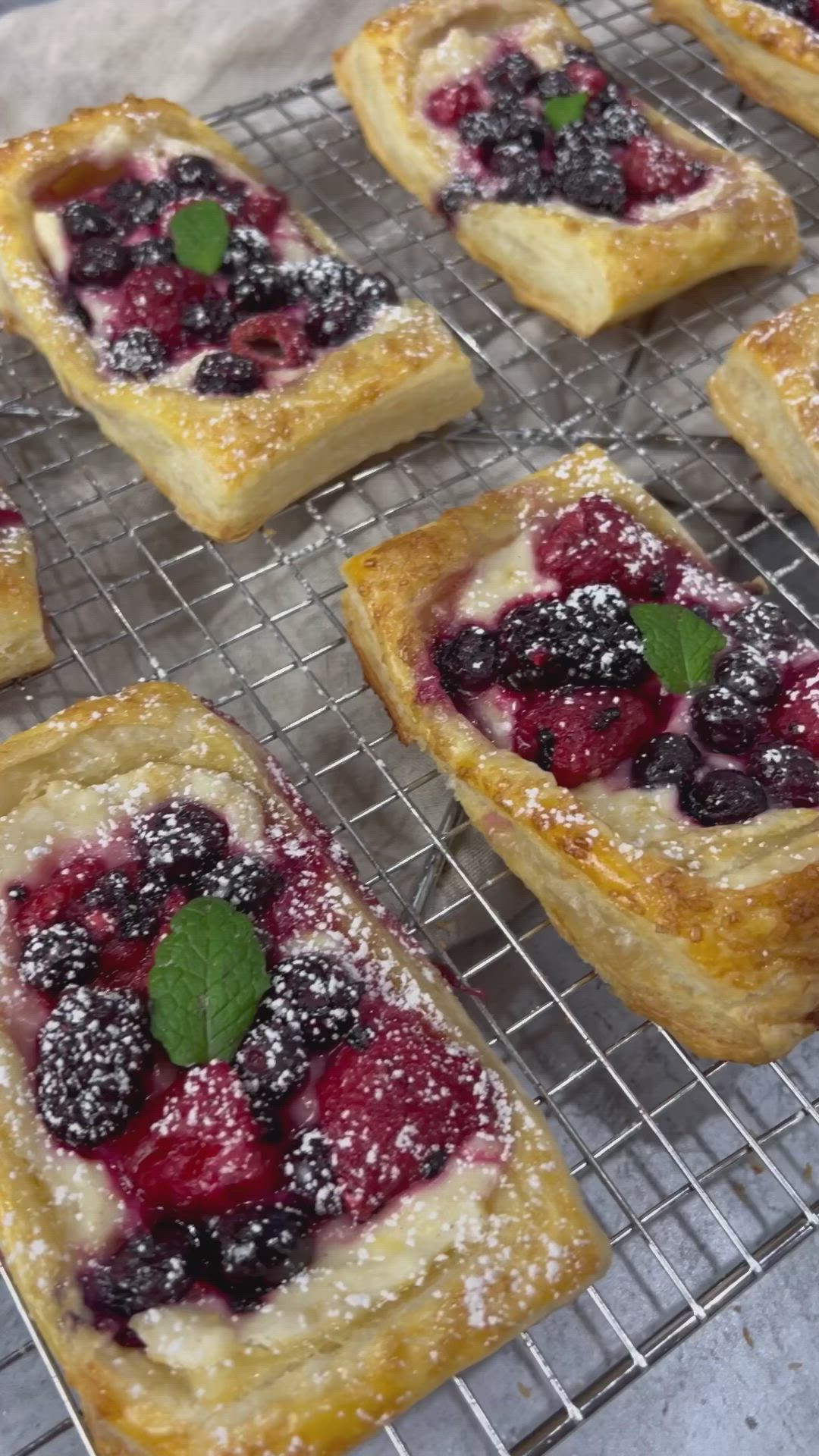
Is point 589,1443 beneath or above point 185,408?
beneath

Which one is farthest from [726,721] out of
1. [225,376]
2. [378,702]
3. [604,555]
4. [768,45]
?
[768,45]

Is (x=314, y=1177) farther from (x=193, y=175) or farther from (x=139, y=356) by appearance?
(x=193, y=175)

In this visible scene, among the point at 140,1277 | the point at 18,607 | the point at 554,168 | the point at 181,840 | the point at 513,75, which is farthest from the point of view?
the point at 513,75

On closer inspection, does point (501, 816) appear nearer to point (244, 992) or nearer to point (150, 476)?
point (244, 992)

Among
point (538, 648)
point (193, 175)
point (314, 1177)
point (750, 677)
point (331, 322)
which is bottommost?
point (314, 1177)

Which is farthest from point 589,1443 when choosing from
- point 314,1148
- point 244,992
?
point 244,992
